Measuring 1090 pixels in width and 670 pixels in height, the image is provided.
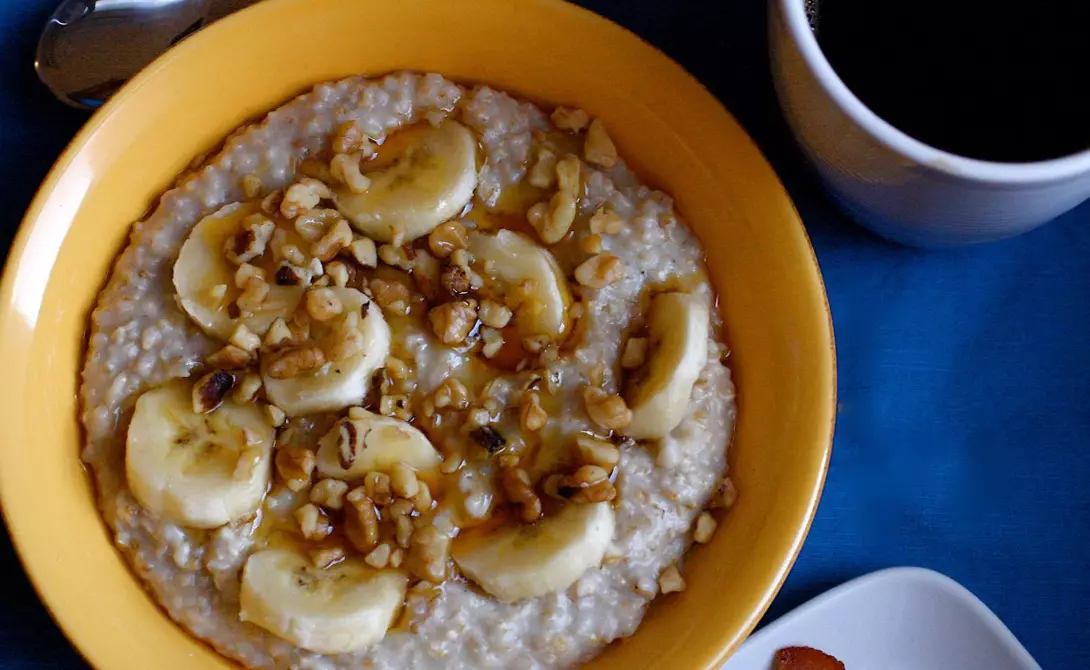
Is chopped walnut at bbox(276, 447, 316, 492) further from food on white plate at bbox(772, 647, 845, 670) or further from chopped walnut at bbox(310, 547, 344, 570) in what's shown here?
food on white plate at bbox(772, 647, 845, 670)

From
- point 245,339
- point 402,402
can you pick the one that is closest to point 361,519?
point 402,402

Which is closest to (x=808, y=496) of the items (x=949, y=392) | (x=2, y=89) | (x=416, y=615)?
(x=949, y=392)

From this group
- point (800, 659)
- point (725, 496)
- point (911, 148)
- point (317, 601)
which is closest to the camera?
point (911, 148)

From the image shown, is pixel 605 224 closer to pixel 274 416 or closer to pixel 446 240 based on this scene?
pixel 446 240

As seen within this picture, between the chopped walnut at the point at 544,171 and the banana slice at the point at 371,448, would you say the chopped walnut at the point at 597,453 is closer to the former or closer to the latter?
the banana slice at the point at 371,448

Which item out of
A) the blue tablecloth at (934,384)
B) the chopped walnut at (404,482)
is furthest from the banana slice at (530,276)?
the blue tablecloth at (934,384)

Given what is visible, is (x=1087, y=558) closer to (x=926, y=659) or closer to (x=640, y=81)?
(x=926, y=659)
